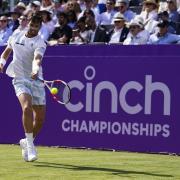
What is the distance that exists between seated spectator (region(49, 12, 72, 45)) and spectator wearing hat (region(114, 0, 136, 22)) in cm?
123

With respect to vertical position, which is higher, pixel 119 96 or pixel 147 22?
pixel 147 22

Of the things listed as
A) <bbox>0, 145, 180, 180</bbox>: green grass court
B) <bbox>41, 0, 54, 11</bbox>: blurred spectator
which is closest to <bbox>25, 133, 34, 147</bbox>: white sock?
<bbox>0, 145, 180, 180</bbox>: green grass court

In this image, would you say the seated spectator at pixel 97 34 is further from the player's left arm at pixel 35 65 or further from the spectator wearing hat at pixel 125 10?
the player's left arm at pixel 35 65

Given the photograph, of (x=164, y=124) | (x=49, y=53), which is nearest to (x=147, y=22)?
(x=49, y=53)

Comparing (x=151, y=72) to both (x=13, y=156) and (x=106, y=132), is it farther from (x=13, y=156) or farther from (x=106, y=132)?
(x=13, y=156)

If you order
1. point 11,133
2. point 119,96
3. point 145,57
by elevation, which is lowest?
point 11,133

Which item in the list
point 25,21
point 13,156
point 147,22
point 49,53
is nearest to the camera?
point 13,156

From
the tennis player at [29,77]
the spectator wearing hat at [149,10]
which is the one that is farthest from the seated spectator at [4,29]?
the tennis player at [29,77]

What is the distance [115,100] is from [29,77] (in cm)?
270

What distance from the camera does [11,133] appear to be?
13242mm

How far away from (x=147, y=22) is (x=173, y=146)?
12.9 ft

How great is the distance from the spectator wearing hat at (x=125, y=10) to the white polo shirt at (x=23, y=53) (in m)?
5.70

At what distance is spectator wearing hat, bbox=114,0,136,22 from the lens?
48.9 ft

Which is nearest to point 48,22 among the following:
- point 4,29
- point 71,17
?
point 71,17
